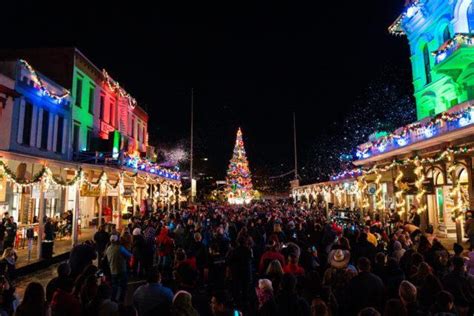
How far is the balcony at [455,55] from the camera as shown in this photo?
1582 centimetres

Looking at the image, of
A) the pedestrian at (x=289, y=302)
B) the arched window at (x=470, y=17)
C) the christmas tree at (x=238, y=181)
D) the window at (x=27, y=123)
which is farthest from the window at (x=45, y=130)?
the christmas tree at (x=238, y=181)

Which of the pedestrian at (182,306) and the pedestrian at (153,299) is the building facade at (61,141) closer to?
the pedestrian at (153,299)

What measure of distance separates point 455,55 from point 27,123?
21.0 metres

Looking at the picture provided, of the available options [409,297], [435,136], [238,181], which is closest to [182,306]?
[409,297]

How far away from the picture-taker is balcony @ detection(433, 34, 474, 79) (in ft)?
51.9

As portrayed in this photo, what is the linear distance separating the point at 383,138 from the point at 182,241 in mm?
12795

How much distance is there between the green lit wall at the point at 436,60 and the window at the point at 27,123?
20688 millimetres

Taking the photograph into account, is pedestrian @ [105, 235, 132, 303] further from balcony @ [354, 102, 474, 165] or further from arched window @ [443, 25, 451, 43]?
arched window @ [443, 25, 451, 43]

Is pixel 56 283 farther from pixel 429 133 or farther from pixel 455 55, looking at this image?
pixel 455 55

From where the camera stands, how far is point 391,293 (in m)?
5.99

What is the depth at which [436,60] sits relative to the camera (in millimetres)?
18109

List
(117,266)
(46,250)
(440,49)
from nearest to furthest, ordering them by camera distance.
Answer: (117,266), (46,250), (440,49)

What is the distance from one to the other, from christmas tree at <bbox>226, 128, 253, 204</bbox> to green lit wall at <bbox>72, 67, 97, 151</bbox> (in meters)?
32.4

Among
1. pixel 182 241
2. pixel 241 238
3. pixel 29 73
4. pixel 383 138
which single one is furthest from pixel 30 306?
pixel 383 138
